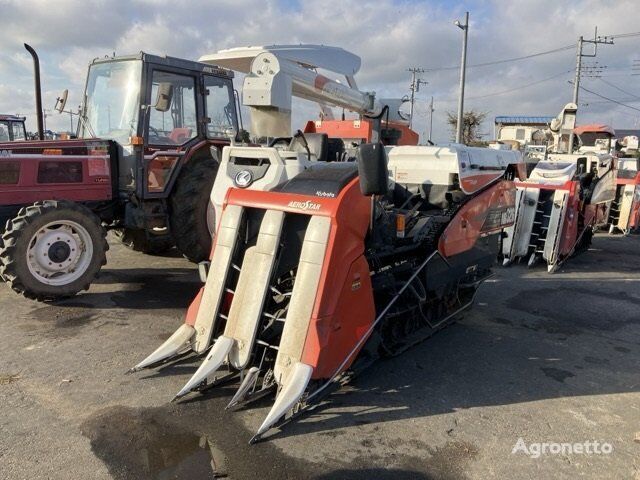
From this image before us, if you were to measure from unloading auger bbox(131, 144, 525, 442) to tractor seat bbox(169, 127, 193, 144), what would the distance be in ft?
9.47

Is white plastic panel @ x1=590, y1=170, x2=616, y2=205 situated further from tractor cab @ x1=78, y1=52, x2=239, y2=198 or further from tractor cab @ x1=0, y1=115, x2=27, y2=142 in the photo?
tractor cab @ x1=0, y1=115, x2=27, y2=142

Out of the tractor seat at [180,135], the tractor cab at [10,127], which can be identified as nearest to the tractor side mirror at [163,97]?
the tractor seat at [180,135]

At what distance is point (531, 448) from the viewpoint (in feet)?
10.4

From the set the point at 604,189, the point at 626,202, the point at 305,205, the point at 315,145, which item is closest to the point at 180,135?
the point at 315,145

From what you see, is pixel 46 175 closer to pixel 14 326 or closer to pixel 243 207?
pixel 14 326

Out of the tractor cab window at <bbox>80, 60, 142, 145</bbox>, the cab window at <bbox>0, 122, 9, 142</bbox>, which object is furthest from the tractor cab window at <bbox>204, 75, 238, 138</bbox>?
the cab window at <bbox>0, 122, 9, 142</bbox>

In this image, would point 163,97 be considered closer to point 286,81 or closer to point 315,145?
point 286,81

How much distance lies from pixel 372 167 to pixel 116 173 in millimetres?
4144

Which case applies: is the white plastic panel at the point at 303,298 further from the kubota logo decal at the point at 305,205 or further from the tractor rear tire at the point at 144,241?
the tractor rear tire at the point at 144,241

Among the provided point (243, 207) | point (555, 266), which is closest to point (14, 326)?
point (243, 207)

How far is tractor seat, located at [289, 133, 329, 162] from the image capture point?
496cm

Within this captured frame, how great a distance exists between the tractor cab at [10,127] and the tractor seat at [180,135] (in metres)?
8.80

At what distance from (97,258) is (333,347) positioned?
3477mm

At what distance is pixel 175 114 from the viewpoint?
6.62 m
